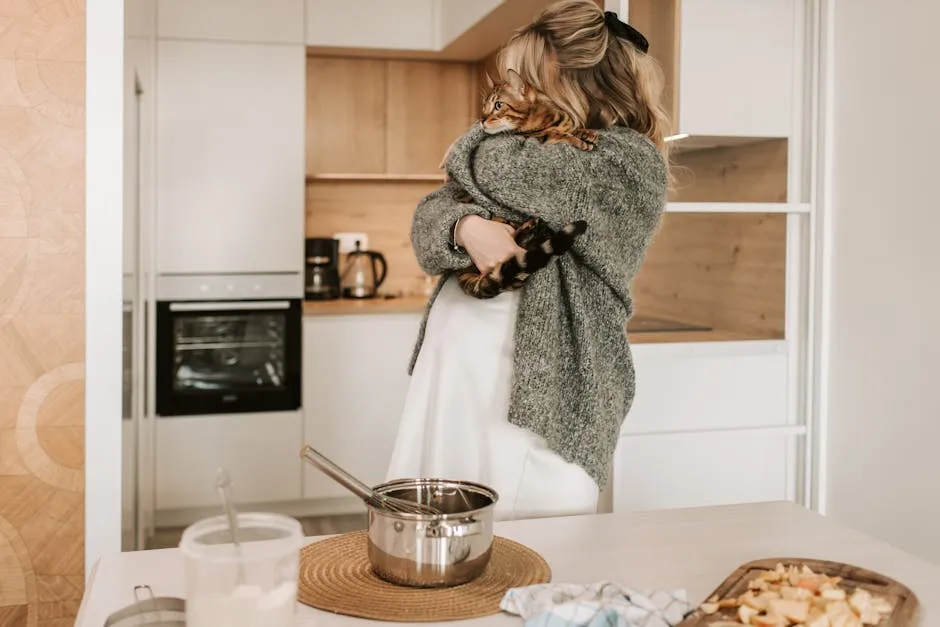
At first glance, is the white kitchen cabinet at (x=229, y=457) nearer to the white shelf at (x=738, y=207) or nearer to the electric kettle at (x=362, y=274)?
the electric kettle at (x=362, y=274)

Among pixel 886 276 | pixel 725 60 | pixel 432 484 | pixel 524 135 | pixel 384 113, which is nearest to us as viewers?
pixel 432 484

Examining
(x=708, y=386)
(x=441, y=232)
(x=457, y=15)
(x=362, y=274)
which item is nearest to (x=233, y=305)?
(x=362, y=274)

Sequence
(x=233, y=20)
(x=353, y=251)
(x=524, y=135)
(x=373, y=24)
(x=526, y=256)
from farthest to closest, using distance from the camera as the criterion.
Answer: (x=353, y=251) → (x=373, y=24) → (x=233, y=20) → (x=524, y=135) → (x=526, y=256)

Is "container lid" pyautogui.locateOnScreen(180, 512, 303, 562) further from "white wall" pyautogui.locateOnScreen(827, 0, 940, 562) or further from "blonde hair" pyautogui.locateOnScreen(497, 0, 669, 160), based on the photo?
"white wall" pyautogui.locateOnScreen(827, 0, 940, 562)

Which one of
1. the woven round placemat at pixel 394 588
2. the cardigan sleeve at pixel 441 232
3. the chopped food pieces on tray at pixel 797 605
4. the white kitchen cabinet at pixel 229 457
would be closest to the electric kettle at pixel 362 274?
the white kitchen cabinet at pixel 229 457

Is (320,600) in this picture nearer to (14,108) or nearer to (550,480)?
(550,480)

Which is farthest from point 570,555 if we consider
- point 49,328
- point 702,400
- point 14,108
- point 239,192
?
point 239,192

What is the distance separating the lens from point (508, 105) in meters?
1.61

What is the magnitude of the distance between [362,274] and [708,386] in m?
2.20

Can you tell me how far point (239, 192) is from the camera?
3875 mm

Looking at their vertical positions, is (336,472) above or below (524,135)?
below

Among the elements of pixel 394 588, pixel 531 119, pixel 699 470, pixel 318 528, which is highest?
pixel 531 119

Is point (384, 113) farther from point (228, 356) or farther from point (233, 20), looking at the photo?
point (228, 356)

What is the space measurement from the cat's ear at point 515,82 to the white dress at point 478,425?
1.11 feet
